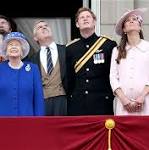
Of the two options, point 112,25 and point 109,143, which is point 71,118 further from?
point 112,25

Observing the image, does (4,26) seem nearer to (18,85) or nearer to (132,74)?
(18,85)

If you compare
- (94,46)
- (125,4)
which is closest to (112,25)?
(125,4)

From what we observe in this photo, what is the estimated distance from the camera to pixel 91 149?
5.46m

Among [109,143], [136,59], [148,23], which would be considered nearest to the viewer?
[109,143]

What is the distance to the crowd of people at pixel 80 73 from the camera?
6008mm

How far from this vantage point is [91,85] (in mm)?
6340

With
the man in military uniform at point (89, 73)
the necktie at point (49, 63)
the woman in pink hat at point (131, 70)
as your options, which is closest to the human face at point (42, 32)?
the necktie at point (49, 63)

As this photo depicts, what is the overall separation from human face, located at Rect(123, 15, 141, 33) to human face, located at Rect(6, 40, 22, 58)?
1.04 metres

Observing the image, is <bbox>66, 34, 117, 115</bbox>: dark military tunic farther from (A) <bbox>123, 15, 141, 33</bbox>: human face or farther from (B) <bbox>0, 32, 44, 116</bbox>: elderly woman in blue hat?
(B) <bbox>0, 32, 44, 116</bbox>: elderly woman in blue hat

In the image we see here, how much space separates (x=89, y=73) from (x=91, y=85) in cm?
12

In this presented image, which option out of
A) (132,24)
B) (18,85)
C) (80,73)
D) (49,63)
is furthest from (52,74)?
(132,24)

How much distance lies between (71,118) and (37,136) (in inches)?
12.9

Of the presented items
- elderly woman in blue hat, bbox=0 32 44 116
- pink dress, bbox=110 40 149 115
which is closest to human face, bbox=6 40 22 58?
elderly woman in blue hat, bbox=0 32 44 116

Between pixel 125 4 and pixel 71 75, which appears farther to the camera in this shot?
pixel 125 4
